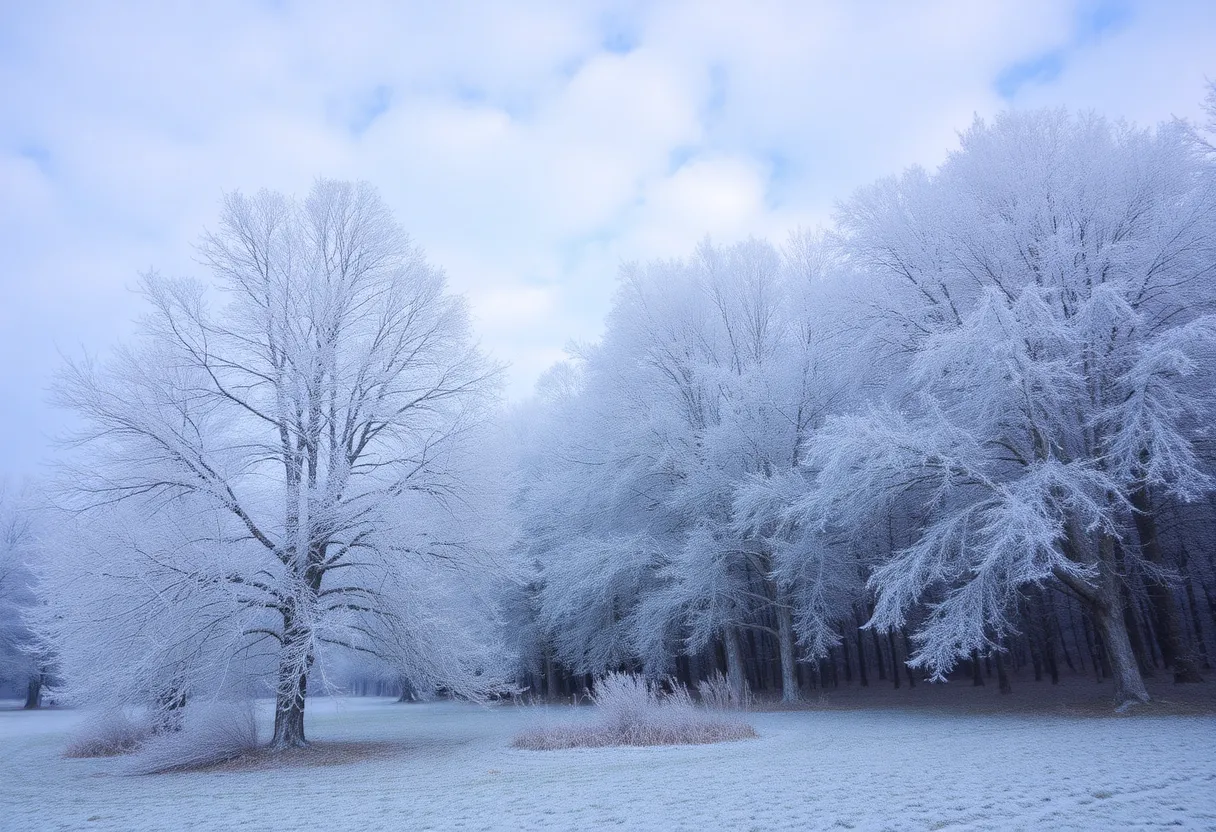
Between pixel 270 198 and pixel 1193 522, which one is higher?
pixel 270 198

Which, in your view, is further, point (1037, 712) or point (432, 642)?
point (1037, 712)

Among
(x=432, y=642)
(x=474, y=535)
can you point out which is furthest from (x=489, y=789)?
(x=474, y=535)

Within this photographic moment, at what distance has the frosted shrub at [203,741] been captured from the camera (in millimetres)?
11875

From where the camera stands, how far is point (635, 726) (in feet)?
41.6

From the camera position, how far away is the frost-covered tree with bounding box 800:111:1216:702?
12.7 meters

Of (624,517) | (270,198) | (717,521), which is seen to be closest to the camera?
(270,198)

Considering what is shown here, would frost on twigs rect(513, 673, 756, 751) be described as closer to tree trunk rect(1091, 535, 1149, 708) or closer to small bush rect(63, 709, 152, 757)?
tree trunk rect(1091, 535, 1149, 708)

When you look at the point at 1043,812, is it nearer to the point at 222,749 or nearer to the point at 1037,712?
the point at 1037,712

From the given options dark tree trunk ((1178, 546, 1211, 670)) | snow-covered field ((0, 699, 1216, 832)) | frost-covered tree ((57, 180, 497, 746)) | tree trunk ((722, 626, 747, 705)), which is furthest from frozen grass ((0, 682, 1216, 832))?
dark tree trunk ((1178, 546, 1211, 670))

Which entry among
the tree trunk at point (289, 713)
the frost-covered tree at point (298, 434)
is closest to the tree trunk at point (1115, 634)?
the frost-covered tree at point (298, 434)

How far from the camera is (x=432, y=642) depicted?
43.5 ft

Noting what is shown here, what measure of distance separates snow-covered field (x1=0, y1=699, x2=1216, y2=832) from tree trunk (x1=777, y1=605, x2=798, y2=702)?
7830mm

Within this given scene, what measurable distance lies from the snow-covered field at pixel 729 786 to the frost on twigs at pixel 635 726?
23.5 inches

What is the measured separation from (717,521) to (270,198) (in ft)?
46.3
